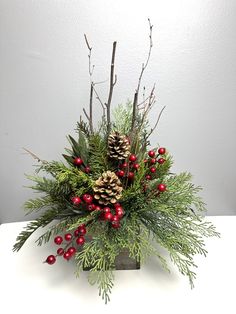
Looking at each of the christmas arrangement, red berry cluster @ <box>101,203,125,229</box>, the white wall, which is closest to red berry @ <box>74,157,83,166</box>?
the christmas arrangement

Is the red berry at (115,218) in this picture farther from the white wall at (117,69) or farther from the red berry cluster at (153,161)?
the white wall at (117,69)

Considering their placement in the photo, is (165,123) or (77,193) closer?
(77,193)

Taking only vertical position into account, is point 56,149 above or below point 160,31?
below

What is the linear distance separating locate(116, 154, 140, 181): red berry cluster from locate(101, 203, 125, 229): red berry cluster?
71mm

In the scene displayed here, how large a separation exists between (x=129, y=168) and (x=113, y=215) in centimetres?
12

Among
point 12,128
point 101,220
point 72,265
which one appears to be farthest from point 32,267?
point 12,128

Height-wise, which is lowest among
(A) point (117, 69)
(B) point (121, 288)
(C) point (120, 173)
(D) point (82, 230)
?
(B) point (121, 288)

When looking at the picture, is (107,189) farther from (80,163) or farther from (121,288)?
(121,288)

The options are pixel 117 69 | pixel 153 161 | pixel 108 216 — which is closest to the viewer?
pixel 108 216

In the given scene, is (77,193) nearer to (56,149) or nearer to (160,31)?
(56,149)

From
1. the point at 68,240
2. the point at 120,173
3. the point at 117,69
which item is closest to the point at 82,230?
the point at 68,240

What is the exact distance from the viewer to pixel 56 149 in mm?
949

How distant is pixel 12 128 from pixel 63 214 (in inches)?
13.6

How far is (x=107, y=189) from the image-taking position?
25.1 inches
